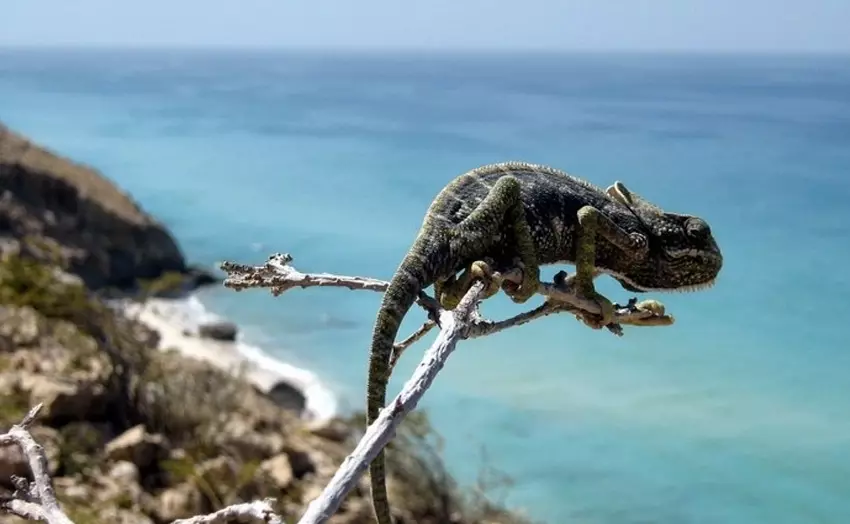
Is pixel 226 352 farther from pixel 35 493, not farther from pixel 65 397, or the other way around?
pixel 35 493

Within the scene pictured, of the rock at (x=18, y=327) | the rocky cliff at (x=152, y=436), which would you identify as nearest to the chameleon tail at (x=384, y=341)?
the rocky cliff at (x=152, y=436)

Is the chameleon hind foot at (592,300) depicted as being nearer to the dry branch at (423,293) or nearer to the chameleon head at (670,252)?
the dry branch at (423,293)

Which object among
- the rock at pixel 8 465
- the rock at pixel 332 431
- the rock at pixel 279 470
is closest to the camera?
the rock at pixel 8 465

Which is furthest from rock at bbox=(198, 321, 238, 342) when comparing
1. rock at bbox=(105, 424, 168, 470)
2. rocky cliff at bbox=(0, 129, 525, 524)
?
rock at bbox=(105, 424, 168, 470)

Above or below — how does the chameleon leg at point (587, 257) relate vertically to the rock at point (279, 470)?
above

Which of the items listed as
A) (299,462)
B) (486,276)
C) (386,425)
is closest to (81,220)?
(299,462)

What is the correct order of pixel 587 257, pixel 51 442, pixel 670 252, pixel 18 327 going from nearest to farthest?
1. pixel 587 257
2. pixel 670 252
3. pixel 51 442
4. pixel 18 327

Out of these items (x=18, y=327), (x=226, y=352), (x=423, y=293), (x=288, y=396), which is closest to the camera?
(x=423, y=293)
